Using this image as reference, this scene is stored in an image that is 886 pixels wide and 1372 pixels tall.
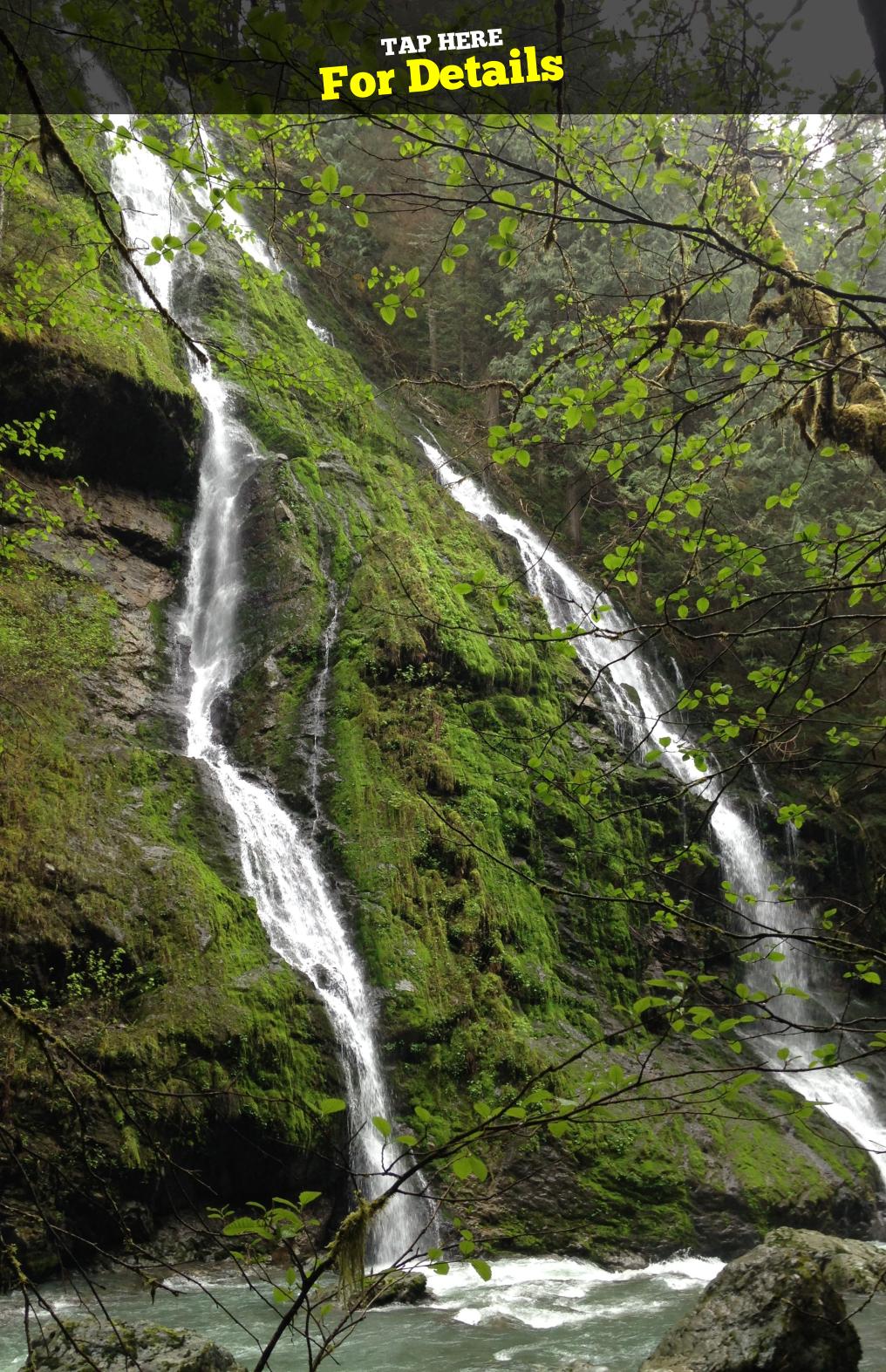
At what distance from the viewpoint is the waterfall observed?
7875 millimetres

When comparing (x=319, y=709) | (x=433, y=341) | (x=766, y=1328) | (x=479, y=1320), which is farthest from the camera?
(x=433, y=341)

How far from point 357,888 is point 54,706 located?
3712 mm

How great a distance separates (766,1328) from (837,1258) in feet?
5.99

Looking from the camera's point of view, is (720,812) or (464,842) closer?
(464,842)

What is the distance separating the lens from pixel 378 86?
7.57 ft

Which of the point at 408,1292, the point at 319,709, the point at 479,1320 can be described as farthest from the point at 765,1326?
the point at 319,709

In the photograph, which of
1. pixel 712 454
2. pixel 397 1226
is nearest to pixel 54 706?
pixel 397 1226

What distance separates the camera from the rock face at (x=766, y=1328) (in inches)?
188

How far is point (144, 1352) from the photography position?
418 centimetres

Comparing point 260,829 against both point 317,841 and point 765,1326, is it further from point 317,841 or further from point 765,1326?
point 765,1326

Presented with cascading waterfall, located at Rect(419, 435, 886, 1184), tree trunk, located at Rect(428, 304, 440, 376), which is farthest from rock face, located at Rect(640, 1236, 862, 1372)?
tree trunk, located at Rect(428, 304, 440, 376)

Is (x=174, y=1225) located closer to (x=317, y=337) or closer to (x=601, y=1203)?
(x=601, y=1203)

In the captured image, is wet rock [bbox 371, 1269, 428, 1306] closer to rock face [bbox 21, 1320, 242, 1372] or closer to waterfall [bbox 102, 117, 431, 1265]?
waterfall [bbox 102, 117, 431, 1265]

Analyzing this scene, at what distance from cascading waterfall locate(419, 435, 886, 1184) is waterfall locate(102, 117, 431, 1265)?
3.40 m
